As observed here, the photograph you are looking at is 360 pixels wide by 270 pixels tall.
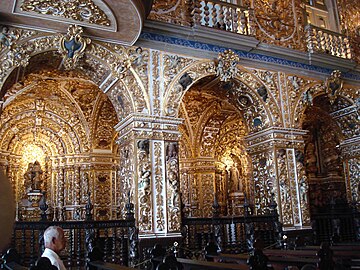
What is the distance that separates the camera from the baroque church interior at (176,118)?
338 inches

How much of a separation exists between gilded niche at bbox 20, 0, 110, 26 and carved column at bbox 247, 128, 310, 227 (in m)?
5.31

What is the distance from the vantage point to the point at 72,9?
827cm

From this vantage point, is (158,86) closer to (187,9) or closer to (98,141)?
(187,9)

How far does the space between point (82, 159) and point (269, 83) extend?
6201 millimetres

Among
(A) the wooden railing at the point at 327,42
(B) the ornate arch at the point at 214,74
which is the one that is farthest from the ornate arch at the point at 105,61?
(A) the wooden railing at the point at 327,42

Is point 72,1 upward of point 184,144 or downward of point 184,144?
upward

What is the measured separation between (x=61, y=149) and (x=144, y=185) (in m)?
5.51

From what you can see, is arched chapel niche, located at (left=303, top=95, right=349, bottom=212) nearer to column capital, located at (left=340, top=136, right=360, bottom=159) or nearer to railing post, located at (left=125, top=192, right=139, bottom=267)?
column capital, located at (left=340, top=136, right=360, bottom=159)

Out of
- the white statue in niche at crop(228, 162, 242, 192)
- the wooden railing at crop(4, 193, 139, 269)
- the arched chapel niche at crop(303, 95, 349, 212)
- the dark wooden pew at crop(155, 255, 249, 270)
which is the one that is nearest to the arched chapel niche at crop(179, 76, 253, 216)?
the white statue in niche at crop(228, 162, 242, 192)

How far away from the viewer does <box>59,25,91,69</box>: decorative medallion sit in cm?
848

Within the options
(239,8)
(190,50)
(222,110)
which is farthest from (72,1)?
(222,110)

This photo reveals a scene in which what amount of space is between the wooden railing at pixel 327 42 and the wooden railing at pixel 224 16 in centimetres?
204

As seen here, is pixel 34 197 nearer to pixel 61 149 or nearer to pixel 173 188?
pixel 61 149

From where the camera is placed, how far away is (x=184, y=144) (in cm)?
1504
